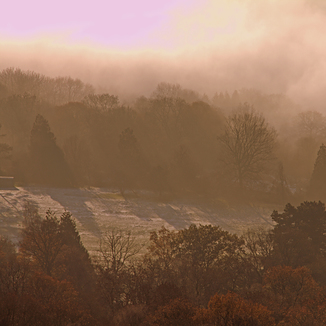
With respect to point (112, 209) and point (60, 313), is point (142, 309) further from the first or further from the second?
point (112, 209)

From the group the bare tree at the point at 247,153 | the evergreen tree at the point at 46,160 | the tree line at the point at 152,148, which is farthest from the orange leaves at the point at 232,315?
the evergreen tree at the point at 46,160

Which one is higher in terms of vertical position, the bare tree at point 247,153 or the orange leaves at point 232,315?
the bare tree at point 247,153

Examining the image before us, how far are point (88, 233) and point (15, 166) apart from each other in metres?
33.7

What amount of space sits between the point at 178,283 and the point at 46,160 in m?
55.4

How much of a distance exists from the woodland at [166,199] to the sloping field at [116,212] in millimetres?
3051

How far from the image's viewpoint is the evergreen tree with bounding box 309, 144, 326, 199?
83000mm

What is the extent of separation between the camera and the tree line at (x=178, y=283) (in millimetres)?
26750

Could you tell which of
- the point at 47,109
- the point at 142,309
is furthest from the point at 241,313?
the point at 47,109

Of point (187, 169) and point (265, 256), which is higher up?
point (187, 169)

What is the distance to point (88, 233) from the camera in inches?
2245

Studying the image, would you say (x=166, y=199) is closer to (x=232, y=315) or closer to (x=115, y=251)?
(x=115, y=251)

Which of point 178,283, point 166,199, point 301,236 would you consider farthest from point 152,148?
point 178,283

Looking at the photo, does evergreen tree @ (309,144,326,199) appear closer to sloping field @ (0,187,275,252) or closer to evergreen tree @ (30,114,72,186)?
sloping field @ (0,187,275,252)

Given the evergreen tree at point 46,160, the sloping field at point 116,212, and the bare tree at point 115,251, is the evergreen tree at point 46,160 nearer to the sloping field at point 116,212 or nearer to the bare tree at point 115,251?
the sloping field at point 116,212
